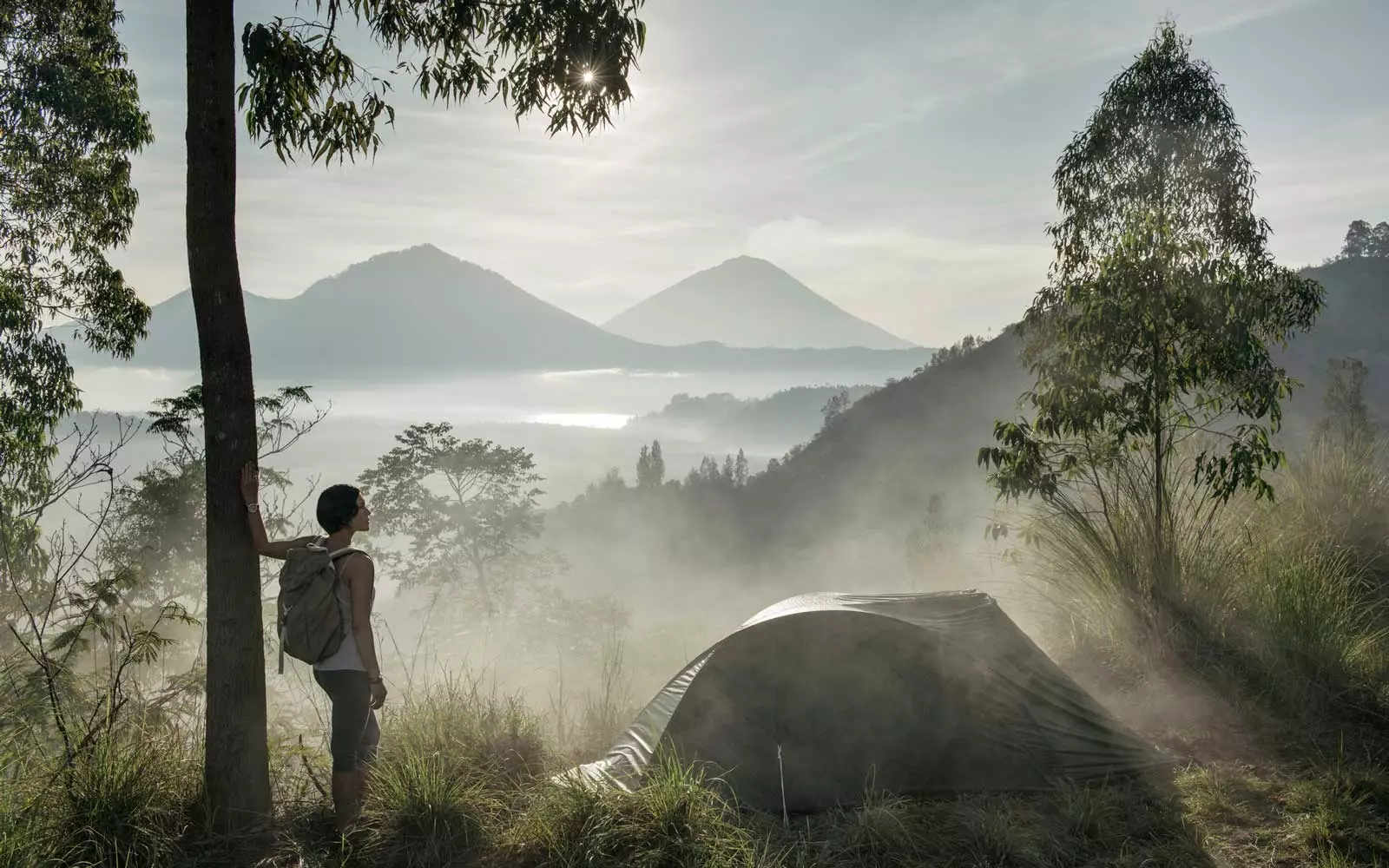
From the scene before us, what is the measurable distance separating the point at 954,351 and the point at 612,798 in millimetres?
93352

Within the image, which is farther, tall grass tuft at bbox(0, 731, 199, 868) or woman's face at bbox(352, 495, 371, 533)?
woman's face at bbox(352, 495, 371, 533)

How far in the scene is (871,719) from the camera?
5.15 m

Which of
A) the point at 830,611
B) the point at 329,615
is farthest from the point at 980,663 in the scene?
the point at 329,615

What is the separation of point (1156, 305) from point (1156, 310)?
0.15 ft

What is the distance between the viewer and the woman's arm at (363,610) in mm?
3881

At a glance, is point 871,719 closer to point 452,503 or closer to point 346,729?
point 346,729

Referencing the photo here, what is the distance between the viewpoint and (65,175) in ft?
27.2

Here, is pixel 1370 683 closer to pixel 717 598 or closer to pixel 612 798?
pixel 612 798

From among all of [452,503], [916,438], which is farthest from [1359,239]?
[452,503]

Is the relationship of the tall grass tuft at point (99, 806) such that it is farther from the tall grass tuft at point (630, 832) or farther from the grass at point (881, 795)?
the tall grass tuft at point (630, 832)

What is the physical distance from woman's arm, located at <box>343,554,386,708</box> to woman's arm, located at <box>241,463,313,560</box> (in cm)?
29

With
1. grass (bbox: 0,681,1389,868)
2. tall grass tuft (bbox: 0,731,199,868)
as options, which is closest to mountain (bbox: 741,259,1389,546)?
grass (bbox: 0,681,1389,868)

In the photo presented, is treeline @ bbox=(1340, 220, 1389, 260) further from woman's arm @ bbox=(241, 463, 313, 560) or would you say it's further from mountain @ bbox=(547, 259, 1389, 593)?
woman's arm @ bbox=(241, 463, 313, 560)

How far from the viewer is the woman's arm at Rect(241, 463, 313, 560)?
4.03 metres
